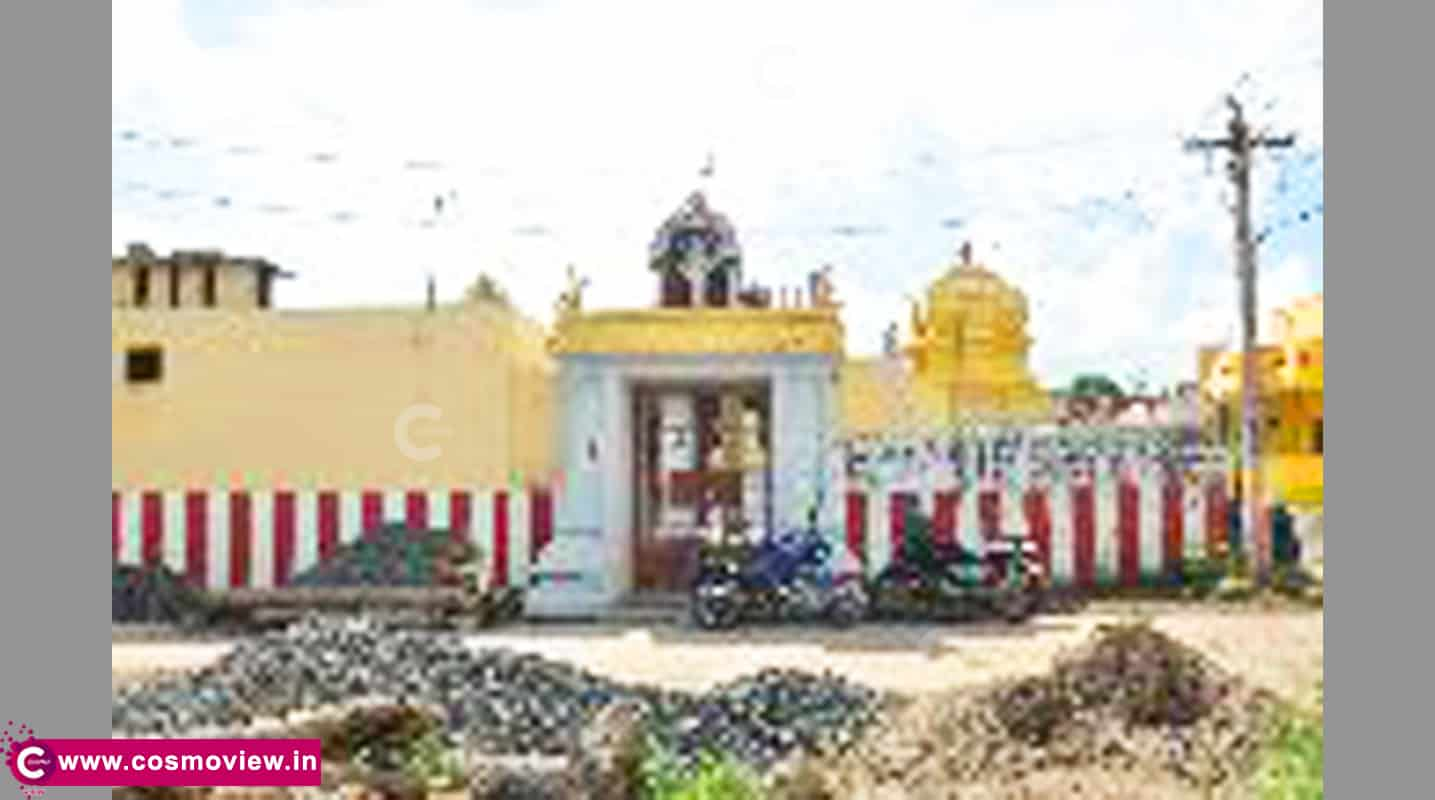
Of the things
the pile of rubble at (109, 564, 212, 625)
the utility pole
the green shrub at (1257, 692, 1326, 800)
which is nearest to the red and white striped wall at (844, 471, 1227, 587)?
the utility pole

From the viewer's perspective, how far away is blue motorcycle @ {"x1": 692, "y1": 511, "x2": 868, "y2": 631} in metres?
28.5

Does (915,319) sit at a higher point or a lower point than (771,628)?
higher

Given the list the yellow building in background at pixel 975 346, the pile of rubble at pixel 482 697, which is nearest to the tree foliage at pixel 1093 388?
the yellow building in background at pixel 975 346

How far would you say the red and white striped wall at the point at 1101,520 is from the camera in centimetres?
3259

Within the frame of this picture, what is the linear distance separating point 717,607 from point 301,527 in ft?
20.9

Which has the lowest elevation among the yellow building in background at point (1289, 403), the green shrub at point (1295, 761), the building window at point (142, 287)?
the green shrub at point (1295, 761)

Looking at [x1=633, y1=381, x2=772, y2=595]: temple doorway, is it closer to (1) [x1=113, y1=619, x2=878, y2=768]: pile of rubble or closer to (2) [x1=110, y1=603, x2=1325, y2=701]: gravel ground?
(2) [x1=110, y1=603, x2=1325, y2=701]: gravel ground

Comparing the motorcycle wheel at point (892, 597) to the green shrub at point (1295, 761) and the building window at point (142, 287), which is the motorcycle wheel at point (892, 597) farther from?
the building window at point (142, 287)

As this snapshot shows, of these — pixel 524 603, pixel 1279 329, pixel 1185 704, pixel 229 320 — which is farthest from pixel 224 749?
pixel 1279 329

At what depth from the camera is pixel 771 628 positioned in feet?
93.9

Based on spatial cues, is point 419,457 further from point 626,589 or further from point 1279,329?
point 1279,329

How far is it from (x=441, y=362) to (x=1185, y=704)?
19422 mm

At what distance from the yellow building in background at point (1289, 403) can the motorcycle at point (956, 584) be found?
13.2 m

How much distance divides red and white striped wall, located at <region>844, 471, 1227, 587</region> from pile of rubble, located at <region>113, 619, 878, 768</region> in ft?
47.2
